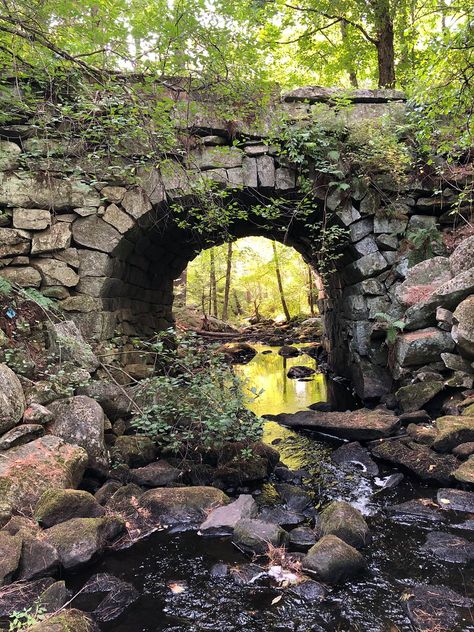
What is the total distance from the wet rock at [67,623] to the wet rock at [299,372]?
7.65 meters

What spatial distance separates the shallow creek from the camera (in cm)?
215

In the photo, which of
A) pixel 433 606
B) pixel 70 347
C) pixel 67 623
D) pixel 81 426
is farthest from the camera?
pixel 70 347

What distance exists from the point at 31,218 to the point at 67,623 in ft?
15.1

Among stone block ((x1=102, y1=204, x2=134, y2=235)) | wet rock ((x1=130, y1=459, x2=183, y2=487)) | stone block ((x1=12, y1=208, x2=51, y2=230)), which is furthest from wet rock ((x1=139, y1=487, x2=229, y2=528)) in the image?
stone block ((x1=12, y1=208, x2=51, y2=230))

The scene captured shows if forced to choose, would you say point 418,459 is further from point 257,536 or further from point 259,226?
point 259,226

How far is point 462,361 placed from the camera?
4984 millimetres

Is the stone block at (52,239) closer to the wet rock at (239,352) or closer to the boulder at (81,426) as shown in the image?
the boulder at (81,426)

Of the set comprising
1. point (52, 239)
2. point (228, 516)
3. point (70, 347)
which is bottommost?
point (228, 516)

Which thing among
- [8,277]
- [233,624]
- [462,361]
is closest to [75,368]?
[8,277]

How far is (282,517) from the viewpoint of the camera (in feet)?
10.8

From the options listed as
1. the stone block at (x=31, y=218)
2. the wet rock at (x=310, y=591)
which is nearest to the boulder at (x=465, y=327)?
the wet rock at (x=310, y=591)

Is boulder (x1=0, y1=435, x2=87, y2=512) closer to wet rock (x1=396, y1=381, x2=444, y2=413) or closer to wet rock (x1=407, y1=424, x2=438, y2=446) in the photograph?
wet rock (x1=407, y1=424, x2=438, y2=446)

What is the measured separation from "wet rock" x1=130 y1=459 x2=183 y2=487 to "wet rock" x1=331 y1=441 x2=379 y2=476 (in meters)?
1.77

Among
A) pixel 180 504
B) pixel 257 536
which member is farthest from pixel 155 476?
pixel 257 536
